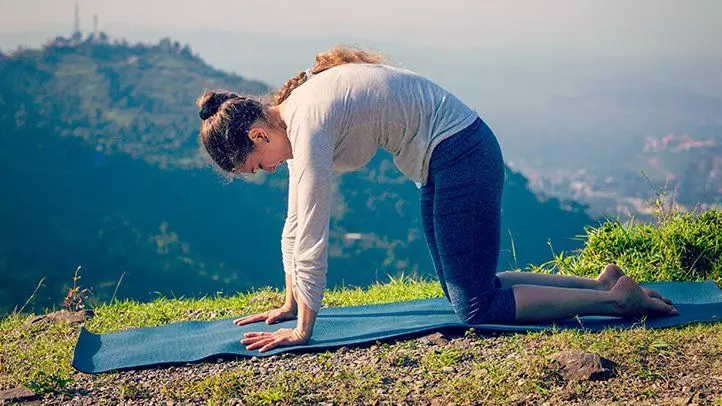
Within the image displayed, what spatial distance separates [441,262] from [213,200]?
29.8m

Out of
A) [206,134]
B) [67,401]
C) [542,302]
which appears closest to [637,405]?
[542,302]

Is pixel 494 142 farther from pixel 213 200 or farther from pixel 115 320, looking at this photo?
pixel 213 200

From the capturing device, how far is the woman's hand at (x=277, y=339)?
3987mm

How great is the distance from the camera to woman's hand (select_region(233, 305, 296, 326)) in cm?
453

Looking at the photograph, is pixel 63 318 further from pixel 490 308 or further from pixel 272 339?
pixel 490 308

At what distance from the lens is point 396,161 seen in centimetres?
411

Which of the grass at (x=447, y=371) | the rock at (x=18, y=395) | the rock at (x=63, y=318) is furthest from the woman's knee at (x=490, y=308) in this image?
the rock at (x=63, y=318)

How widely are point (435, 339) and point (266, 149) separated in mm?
1136

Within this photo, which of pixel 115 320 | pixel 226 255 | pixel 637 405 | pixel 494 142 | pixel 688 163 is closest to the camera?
pixel 637 405

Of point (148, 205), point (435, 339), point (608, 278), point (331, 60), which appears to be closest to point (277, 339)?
point (435, 339)

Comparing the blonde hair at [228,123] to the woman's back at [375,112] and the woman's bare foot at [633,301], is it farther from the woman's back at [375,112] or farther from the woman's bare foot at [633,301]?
the woman's bare foot at [633,301]

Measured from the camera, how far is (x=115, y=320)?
17.7ft

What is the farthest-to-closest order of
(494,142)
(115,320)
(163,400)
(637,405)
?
(115,320)
(494,142)
(163,400)
(637,405)

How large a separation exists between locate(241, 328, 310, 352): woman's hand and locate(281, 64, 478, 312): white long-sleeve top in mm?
222
